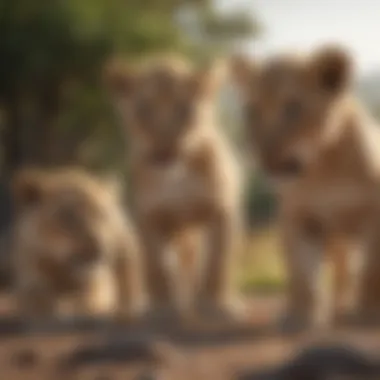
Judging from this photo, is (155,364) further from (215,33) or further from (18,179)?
(215,33)

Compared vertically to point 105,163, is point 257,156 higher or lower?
lower

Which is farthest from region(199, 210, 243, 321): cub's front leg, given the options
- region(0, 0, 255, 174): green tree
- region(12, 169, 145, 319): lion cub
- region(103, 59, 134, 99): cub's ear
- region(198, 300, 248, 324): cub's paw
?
region(0, 0, 255, 174): green tree

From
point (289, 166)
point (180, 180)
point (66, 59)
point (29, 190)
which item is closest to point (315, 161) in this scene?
point (289, 166)

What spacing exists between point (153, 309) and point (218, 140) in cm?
25

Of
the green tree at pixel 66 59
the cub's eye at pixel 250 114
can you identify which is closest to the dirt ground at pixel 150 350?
the cub's eye at pixel 250 114

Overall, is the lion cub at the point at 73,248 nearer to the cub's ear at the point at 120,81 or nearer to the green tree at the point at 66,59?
the cub's ear at the point at 120,81

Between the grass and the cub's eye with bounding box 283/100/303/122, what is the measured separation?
0.23m

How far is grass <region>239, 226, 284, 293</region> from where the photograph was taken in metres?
1.50

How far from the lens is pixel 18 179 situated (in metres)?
1.50

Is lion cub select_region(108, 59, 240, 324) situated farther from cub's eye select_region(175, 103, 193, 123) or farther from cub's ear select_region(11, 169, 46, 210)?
cub's ear select_region(11, 169, 46, 210)

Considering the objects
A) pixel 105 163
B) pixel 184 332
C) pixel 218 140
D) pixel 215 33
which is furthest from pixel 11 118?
pixel 184 332

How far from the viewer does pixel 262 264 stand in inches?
61.8

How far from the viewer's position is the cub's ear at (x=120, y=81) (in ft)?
4.56

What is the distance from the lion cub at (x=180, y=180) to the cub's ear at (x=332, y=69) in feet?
0.53
